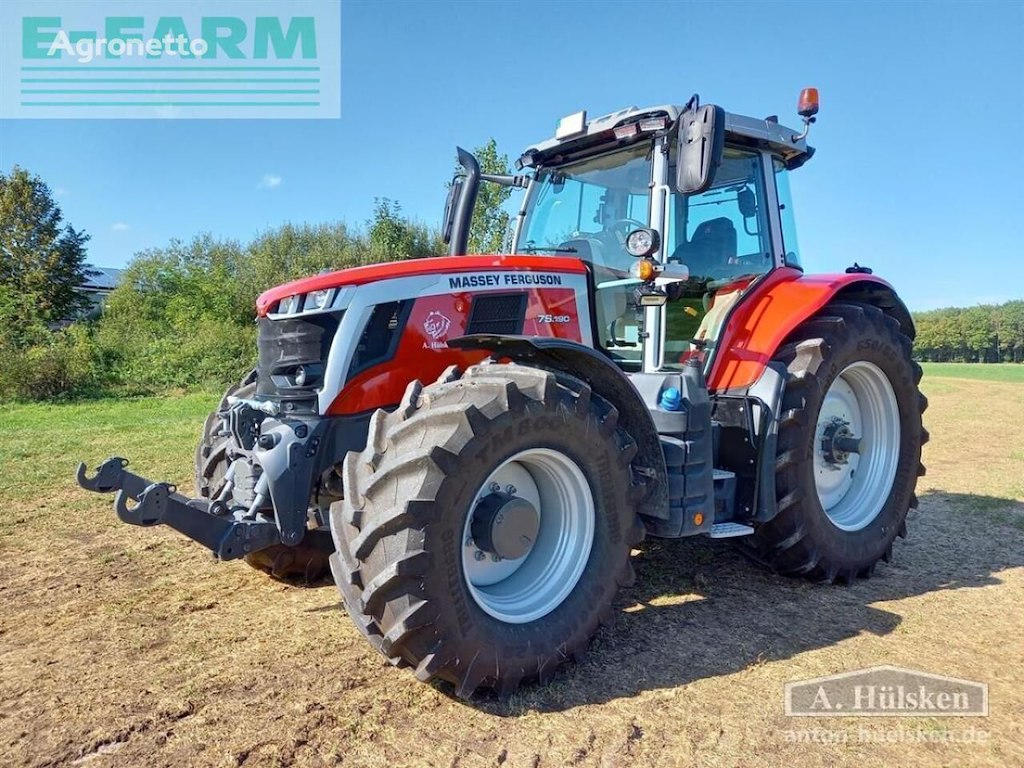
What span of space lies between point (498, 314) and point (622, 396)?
76cm

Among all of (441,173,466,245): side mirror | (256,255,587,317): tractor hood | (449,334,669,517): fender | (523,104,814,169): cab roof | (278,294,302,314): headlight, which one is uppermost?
(523,104,814,169): cab roof

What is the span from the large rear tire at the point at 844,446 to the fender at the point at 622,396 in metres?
0.90

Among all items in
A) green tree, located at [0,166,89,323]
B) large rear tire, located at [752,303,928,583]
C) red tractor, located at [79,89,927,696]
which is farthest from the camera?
green tree, located at [0,166,89,323]

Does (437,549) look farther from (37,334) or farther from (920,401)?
(37,334)

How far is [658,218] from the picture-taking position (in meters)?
3.75

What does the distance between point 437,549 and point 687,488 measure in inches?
54.2

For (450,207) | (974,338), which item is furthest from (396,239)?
(974,338)

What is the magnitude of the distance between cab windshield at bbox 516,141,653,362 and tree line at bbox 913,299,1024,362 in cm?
7141

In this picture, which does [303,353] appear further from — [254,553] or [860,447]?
[860,447]

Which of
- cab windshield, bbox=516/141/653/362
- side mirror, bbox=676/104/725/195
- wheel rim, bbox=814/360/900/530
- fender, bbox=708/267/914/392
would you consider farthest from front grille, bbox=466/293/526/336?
wheel rim, bbox=814/360/900/530

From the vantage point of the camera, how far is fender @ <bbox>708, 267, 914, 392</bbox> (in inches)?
151

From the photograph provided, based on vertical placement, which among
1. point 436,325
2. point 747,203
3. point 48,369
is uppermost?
point 747,203

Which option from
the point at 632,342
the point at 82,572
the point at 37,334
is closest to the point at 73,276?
the point at 37,334

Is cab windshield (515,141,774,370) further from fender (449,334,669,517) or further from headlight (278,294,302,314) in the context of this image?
headlight (278,294,302,314)
